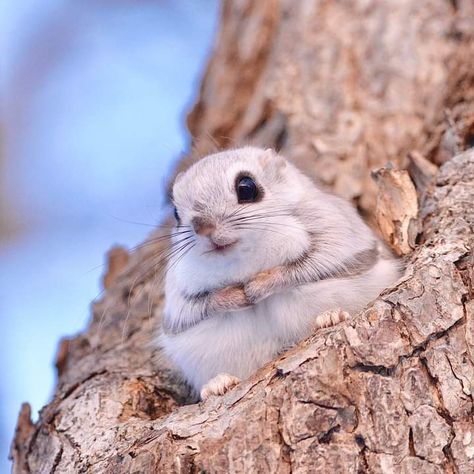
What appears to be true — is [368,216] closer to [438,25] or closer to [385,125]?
[385,125]

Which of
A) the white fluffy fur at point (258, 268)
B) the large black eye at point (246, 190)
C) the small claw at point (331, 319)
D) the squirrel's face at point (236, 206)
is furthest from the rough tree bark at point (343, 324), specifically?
the large black eye at point (246, 190)

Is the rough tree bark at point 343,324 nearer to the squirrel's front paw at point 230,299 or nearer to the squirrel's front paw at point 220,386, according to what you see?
the squirrel's front paw at point 220,386

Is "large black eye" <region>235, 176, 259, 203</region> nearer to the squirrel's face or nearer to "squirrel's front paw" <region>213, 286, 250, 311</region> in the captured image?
the squirrel's face

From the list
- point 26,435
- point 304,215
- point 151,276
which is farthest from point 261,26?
point 26,435

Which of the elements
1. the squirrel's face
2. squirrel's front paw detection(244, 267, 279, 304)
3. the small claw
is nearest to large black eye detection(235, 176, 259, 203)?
the squirrel's face

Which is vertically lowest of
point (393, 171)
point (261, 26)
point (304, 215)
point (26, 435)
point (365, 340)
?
point (365, 340)

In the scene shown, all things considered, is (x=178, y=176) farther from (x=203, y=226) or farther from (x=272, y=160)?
(x=203, y=226)

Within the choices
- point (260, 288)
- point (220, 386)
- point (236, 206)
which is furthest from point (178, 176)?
point (220, 386)
